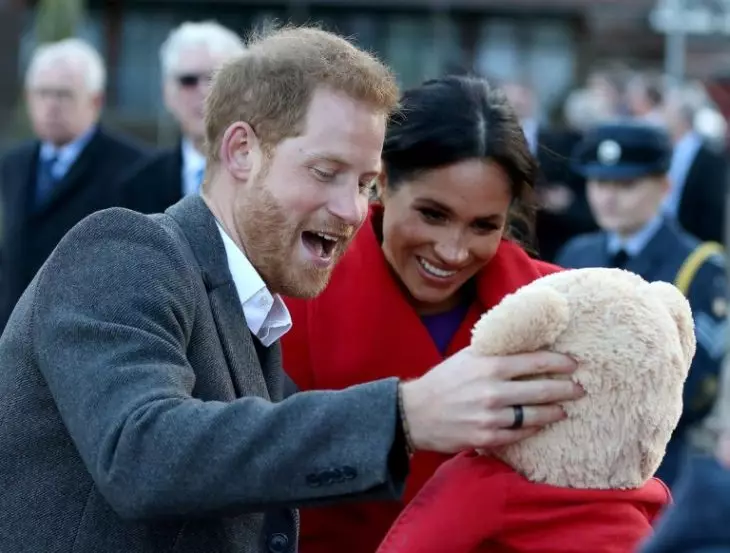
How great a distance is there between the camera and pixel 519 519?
2.40 meters

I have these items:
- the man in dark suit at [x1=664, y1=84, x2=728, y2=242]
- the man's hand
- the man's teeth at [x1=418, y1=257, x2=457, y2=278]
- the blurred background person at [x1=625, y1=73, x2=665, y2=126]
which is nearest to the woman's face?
the man's teeth at [x1=418, y1=257, x2=457, y2=278]

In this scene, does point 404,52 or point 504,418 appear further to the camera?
point 404,52

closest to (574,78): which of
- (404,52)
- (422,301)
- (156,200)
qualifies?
(404,52)

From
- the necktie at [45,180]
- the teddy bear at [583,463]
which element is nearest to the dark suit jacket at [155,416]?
the teddy bear at [583,463]

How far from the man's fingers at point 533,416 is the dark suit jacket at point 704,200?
663cm

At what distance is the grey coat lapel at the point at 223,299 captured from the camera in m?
2.45

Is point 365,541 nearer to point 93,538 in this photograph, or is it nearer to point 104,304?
point 93,538

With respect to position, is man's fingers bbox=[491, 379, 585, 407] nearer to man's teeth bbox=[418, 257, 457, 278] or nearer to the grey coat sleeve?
the grey coat sleeve

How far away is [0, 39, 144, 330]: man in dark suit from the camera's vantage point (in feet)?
21.8

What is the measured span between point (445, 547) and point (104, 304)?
70 cm

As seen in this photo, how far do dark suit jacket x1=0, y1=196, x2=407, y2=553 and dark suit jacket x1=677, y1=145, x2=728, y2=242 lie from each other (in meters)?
6.71

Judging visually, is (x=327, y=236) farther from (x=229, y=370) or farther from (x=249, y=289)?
(x=229, y=370)

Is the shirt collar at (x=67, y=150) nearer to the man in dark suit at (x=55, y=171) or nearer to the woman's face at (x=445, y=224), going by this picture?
the man in dark suit at (x=55, y=171)

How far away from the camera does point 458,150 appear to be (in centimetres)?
322
